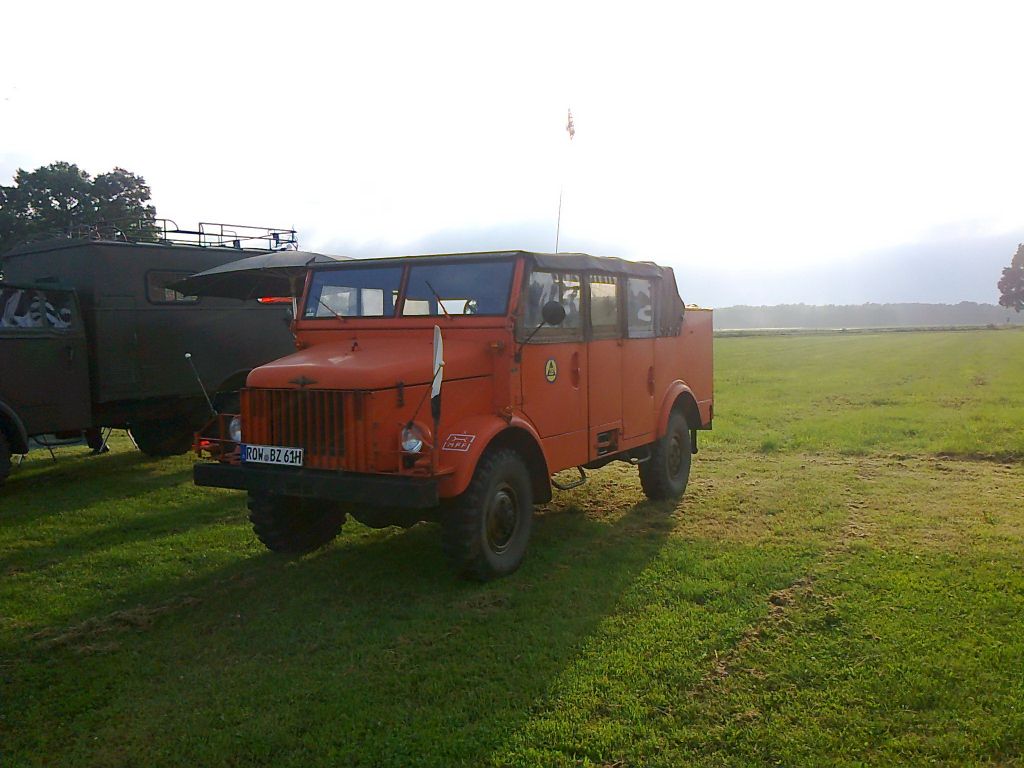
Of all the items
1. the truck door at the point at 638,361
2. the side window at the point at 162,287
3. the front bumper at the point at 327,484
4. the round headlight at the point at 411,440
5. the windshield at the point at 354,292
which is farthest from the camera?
the side window at the point at 162,287

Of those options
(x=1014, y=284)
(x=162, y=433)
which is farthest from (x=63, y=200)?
(x=1014, y=284)

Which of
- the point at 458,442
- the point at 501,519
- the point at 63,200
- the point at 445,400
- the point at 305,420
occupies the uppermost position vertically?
the point at 63,200

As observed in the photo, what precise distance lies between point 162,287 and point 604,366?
6.41m

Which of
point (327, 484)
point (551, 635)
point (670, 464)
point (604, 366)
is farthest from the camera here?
point (670, 464)

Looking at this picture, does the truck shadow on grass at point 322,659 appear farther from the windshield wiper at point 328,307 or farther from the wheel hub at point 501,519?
the windshield wiper at point 328,307

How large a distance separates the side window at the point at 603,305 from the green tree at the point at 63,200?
24.3m

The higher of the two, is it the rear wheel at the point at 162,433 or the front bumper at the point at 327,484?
the front bumper at the point at 327,484

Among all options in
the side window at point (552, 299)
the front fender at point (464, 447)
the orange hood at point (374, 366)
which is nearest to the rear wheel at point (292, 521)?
the orange hood at point (374, 366)

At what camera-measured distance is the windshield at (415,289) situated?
659cm

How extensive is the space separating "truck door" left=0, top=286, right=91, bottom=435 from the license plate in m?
4.80

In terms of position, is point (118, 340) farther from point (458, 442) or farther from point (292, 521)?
point (458, 442)

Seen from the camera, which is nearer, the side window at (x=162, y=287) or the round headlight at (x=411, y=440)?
the round headlight at (x=411, y=440)

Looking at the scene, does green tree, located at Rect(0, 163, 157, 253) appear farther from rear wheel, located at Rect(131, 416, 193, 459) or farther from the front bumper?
the front bumper

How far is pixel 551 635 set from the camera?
5203 millimetres
